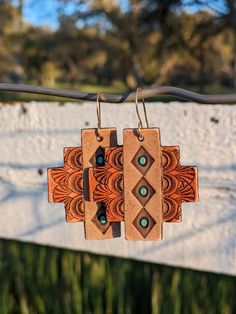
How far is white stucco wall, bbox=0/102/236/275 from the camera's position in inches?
40.0

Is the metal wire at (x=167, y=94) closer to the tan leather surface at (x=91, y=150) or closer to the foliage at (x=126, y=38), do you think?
the tan leather surface at (x=91, y=150)

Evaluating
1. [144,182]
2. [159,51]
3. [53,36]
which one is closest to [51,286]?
[144,182]

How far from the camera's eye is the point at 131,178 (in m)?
0.57

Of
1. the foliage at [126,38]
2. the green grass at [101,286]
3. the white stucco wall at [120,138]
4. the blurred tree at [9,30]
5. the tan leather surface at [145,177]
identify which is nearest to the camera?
the tan leather surface at [145,177]

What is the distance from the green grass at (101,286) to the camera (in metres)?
1.21

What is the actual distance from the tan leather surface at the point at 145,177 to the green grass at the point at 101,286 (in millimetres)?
630

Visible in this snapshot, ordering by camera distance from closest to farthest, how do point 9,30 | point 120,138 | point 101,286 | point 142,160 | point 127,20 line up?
point 142,160 < point 120,138 < point 101,286 < point 127,20 < point 9,30

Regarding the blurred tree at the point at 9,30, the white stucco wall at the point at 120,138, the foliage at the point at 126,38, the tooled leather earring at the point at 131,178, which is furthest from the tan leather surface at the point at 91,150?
the blurred tree at the point at 9,30

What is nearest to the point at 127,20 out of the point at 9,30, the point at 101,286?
the point at 9,30

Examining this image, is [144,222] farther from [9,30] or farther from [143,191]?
[9,30]

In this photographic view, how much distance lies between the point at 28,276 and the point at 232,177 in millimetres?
Result: 682

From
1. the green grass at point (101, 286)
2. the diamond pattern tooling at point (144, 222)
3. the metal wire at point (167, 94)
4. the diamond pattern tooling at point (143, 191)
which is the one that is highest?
the metal wire at point (167, 94)

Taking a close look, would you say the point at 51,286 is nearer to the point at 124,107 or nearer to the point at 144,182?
the point at 124,107

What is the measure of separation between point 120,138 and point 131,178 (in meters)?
0.49
